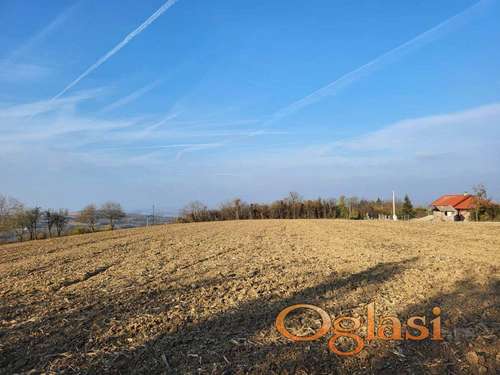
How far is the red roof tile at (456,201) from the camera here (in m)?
49.4

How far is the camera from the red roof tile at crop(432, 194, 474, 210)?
49.4 meters

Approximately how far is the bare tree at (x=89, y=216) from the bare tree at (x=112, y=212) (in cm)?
89

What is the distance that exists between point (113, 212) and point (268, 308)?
35.5 m

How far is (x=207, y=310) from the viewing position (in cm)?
498

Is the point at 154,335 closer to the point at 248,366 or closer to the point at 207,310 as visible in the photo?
the point at 207,310

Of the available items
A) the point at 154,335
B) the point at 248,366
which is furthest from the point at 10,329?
the point at 248,366

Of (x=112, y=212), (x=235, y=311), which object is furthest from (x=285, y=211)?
(x=235, y=311)

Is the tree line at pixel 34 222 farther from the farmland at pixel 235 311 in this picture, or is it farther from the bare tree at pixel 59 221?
the farmland at pixel 235 311

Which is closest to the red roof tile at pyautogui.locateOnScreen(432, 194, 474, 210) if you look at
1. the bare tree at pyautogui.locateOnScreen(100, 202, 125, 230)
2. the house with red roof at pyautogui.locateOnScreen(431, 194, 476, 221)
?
the house with red roof at pyautogui.locateOnScreen(431, 194, 476, 221)

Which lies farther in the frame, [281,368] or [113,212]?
[113,212]

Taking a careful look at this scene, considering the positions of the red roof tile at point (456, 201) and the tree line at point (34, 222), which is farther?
the red roof tile at point (456, 201)

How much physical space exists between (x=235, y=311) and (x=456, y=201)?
5499 cm

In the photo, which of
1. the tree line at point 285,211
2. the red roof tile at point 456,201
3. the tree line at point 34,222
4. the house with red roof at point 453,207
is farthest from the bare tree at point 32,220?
the red roof tile at point 456,201

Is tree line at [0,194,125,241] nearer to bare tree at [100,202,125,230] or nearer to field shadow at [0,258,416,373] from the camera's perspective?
bare tree at [100,202,125,230]
